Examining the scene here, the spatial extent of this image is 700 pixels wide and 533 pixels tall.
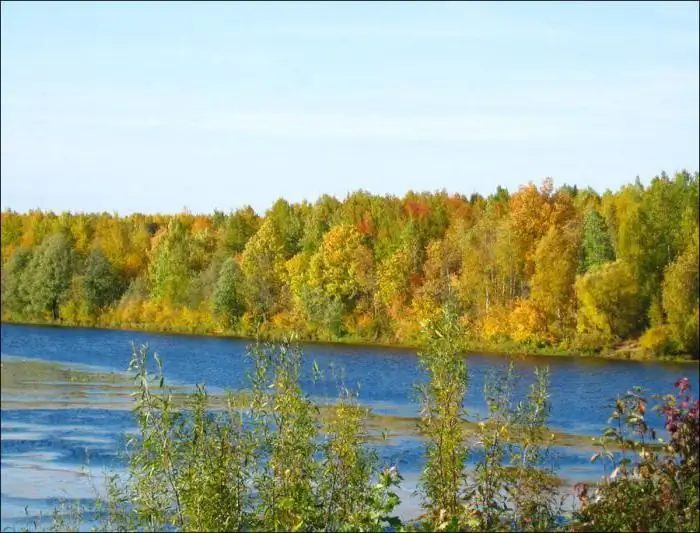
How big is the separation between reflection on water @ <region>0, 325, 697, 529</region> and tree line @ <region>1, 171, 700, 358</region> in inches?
105

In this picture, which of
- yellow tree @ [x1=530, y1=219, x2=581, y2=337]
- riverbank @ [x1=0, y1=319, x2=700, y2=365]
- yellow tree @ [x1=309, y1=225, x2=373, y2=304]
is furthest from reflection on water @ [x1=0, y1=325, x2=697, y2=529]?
yellow tree @ [x1=309, y1=225, x2=373, y2=304]

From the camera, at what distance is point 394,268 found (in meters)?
48.9

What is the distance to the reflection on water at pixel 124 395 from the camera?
61.6 ft

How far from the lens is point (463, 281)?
4475cm

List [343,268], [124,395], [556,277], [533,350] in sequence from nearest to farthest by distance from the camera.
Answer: [124,395]
[533,350]
[556,277]
[343,268]

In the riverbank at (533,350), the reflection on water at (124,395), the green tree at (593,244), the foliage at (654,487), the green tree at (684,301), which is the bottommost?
the reflection on water at (124,395)

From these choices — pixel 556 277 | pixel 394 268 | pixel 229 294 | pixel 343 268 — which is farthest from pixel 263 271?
pixel 556 277

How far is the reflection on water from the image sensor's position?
18781 mm

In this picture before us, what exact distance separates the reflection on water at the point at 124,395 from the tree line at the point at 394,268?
8.76 feet

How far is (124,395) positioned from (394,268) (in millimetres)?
20897

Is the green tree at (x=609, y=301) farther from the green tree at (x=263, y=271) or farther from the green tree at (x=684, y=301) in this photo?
the green tree at (x=263, y=271)

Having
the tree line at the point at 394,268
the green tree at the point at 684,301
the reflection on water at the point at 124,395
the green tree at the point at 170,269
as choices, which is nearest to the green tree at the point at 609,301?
the tree line at the point at 394,268

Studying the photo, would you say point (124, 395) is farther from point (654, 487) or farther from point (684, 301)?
point (654, 487)

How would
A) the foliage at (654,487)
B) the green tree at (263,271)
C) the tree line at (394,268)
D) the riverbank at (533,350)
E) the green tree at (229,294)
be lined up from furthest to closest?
the green tree at (263,271)
the green tree at (229,294)
the tree line at (394,268)
the riverbank at (533,350)
the foliage at (654,487)
